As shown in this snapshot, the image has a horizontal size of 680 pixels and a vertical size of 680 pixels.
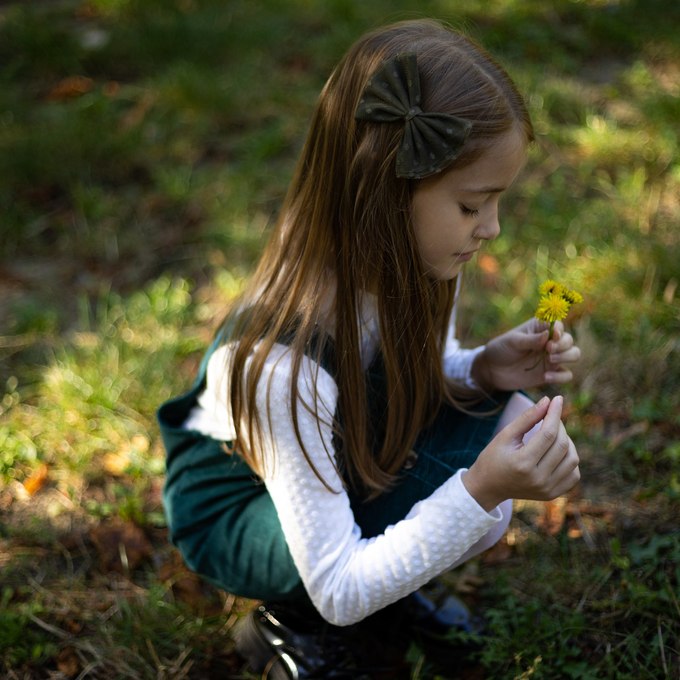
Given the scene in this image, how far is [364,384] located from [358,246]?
0.88ft

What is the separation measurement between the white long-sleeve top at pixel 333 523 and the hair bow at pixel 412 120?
33cm

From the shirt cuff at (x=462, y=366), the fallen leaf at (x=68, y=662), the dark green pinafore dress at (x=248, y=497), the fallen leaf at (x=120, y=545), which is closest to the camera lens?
the dark green pinafore dress at (x=248, y=497)

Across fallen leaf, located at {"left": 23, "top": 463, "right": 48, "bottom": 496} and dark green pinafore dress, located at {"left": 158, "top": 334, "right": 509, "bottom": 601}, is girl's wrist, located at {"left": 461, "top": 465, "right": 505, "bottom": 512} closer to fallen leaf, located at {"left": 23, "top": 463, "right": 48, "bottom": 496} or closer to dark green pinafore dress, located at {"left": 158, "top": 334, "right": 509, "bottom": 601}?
dark green pinafore dress, located at {"left": 158, "top": 334, "right": 509, "bottom": 601}

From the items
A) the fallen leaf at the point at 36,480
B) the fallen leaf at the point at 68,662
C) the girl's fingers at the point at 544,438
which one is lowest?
the fallen leaf at the point at 68,662

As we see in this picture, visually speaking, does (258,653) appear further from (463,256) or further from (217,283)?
(217,283)

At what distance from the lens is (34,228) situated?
324cm

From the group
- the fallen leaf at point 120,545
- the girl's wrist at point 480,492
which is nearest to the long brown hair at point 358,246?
the girl's wrist at point 480,492

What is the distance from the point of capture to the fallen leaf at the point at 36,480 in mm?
2213

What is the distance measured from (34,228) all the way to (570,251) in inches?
79.5

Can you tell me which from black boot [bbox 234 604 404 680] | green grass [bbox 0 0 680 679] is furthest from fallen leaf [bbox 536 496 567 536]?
black boot [bbox 234 604 404 680]

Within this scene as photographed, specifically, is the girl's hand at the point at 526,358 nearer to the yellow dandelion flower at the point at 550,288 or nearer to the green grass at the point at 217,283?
the yellow dandelion flower at the point at 550,288

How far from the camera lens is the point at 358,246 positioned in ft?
4.72

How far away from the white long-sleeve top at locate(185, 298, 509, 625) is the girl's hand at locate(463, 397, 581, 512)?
0.05 metres

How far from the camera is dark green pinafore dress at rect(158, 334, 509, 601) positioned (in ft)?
Result: 5.35
